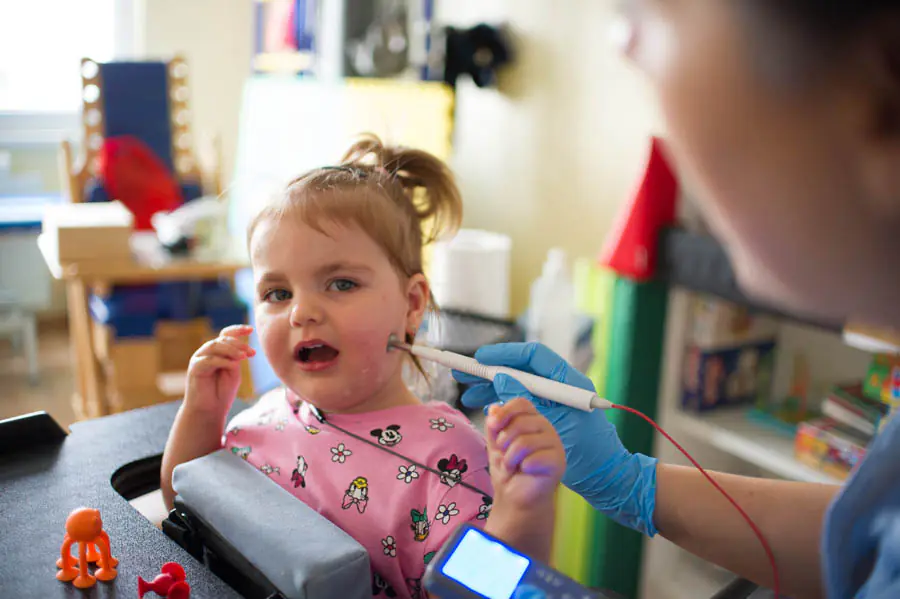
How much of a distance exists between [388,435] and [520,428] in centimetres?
29

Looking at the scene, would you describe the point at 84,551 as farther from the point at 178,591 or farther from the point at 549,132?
the point at 549,132

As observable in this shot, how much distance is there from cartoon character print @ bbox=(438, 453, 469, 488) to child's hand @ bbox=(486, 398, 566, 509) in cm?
16

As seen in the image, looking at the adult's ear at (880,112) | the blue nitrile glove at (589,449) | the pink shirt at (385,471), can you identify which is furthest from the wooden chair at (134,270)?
the adult's ear at (880,112)

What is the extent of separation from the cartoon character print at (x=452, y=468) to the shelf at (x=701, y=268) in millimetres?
814

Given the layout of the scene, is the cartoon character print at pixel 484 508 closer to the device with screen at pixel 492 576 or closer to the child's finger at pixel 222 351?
the device with screen at pixel 492 576

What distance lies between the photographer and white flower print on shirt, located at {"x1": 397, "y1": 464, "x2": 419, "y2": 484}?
911 mm

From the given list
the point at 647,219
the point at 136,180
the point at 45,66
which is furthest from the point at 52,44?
the point at 647,219

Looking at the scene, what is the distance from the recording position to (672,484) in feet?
2.93

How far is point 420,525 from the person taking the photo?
0.88 m

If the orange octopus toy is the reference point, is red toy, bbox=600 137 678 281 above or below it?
above

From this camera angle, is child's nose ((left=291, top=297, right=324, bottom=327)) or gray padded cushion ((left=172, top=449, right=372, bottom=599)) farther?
child's nose ((left=291, top=297, right=324, bottom=327))

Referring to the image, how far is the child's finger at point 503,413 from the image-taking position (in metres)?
0.73

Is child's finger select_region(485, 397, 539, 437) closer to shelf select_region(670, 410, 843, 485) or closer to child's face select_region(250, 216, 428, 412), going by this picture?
child's face select_region(250, 216, 428, 412)

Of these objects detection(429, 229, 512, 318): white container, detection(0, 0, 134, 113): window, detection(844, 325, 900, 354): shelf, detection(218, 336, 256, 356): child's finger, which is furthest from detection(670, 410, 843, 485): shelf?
detection(0, 0, 134, 113): window
